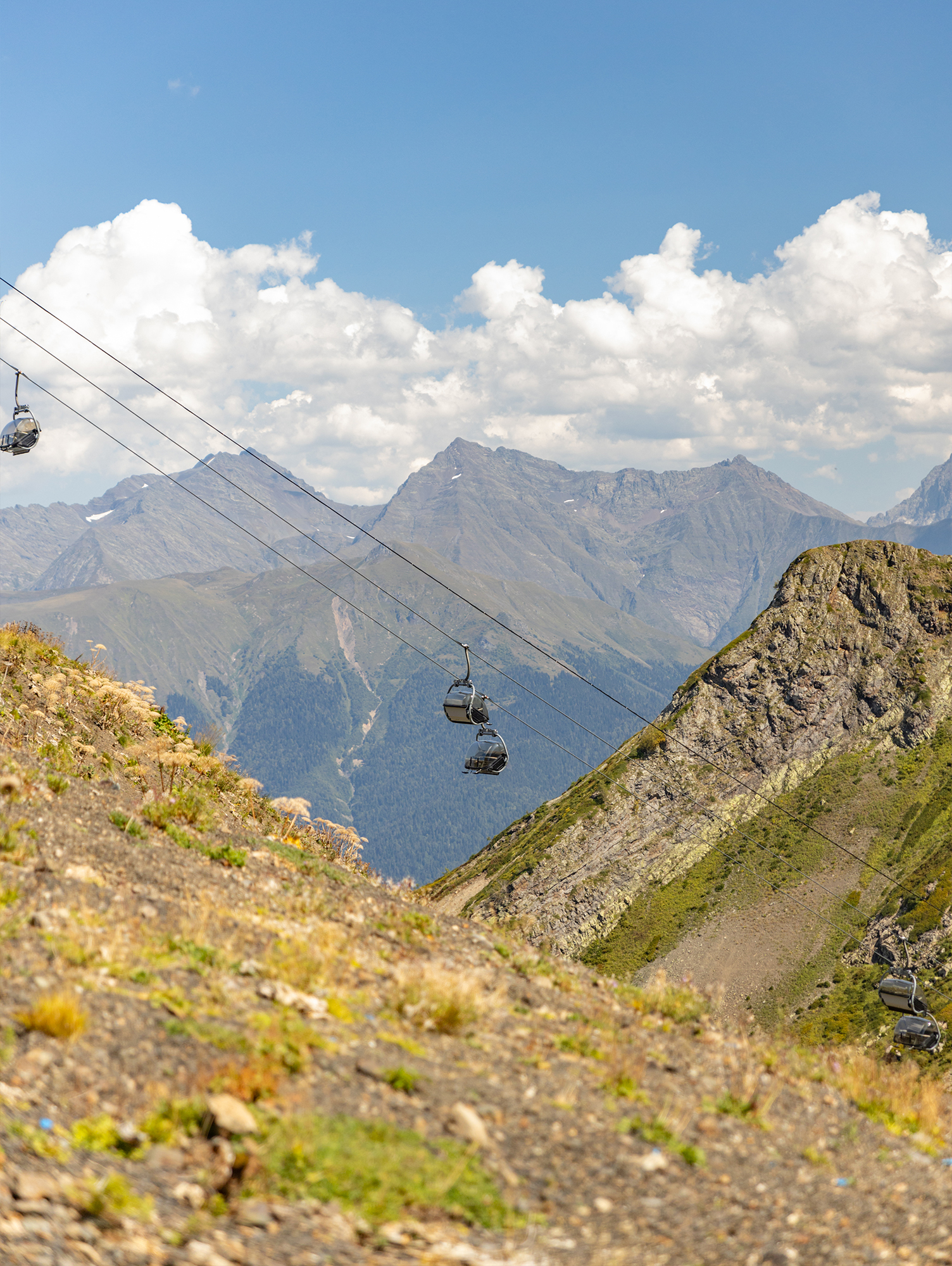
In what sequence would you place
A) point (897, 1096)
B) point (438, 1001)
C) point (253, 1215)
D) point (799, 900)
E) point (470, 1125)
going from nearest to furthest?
point (253, 1215) → point (470, 1125) → point (438, 1001) → point (897, 1096) → point (799, 900)

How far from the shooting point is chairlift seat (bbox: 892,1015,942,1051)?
1236 inches

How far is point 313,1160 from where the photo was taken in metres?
7.25

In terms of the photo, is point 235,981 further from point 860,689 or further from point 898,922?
point 860,689

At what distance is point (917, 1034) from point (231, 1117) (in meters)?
31.1

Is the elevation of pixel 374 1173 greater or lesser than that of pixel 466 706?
lesser

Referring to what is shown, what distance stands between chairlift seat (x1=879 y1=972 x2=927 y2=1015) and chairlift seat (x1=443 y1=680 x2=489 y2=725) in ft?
56.1

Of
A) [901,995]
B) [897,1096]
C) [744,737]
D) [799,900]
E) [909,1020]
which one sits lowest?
[897,1096]

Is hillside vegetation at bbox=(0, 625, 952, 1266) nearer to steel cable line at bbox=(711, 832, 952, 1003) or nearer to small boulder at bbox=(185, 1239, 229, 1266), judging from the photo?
small boulder at bbox=(185, 1239, 229, 1266)

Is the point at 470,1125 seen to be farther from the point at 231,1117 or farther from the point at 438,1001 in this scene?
the point at 438,1001

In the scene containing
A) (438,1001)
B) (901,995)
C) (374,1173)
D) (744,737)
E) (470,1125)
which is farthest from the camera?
(744,737)

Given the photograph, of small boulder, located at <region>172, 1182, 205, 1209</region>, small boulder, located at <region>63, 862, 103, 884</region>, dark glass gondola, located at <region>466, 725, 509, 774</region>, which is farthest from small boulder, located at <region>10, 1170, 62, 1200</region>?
dark glass gondola, located at <region>466, 725, 509, 774</region>

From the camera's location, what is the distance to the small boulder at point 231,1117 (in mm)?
7246

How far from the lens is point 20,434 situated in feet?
75.9

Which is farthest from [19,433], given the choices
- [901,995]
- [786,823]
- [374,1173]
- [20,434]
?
[786,823]
